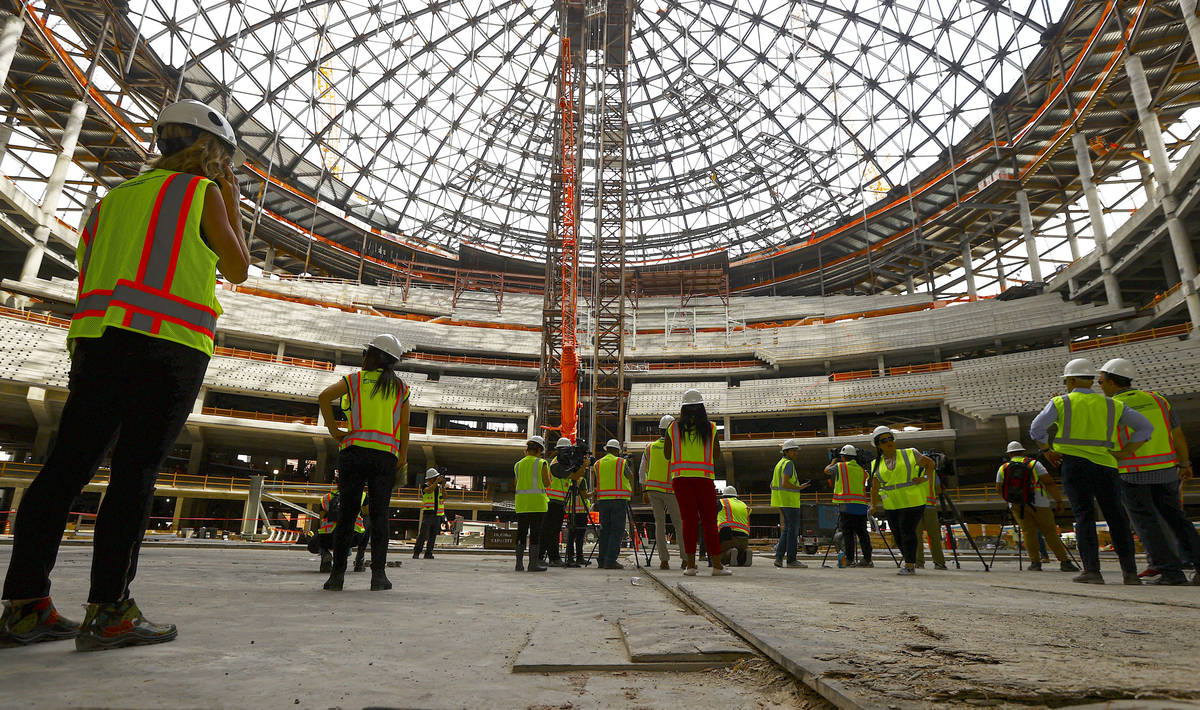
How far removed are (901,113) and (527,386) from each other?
28.6m

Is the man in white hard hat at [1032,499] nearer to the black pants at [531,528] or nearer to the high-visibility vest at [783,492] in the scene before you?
the high-visibility vest at [783,492]

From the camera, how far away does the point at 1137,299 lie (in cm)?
3400

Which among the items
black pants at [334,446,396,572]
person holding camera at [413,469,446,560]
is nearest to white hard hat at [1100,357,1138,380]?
black pants at [334,446,396,572]

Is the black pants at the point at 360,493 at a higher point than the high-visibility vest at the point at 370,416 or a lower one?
lower

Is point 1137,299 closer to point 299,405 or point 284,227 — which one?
point 299,405

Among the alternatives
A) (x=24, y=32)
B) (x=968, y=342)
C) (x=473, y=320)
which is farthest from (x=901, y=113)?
(x=24, y=32)

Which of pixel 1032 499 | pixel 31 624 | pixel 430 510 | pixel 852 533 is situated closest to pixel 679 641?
pixel 31 624

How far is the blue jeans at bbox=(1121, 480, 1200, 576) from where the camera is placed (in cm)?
543

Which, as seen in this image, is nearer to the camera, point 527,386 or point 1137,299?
point 1137,299

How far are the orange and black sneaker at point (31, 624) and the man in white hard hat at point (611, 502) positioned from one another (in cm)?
696

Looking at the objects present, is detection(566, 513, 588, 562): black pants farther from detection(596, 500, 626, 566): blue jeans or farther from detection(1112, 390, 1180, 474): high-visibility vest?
detection(1112, 390, 1180, 474): high-visibility vest

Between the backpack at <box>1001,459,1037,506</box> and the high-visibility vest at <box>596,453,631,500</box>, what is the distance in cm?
511

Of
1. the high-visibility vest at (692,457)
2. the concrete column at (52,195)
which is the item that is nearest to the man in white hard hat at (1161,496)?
the high-visibility vest at (692,457)

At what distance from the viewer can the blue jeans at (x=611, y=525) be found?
886 cm
